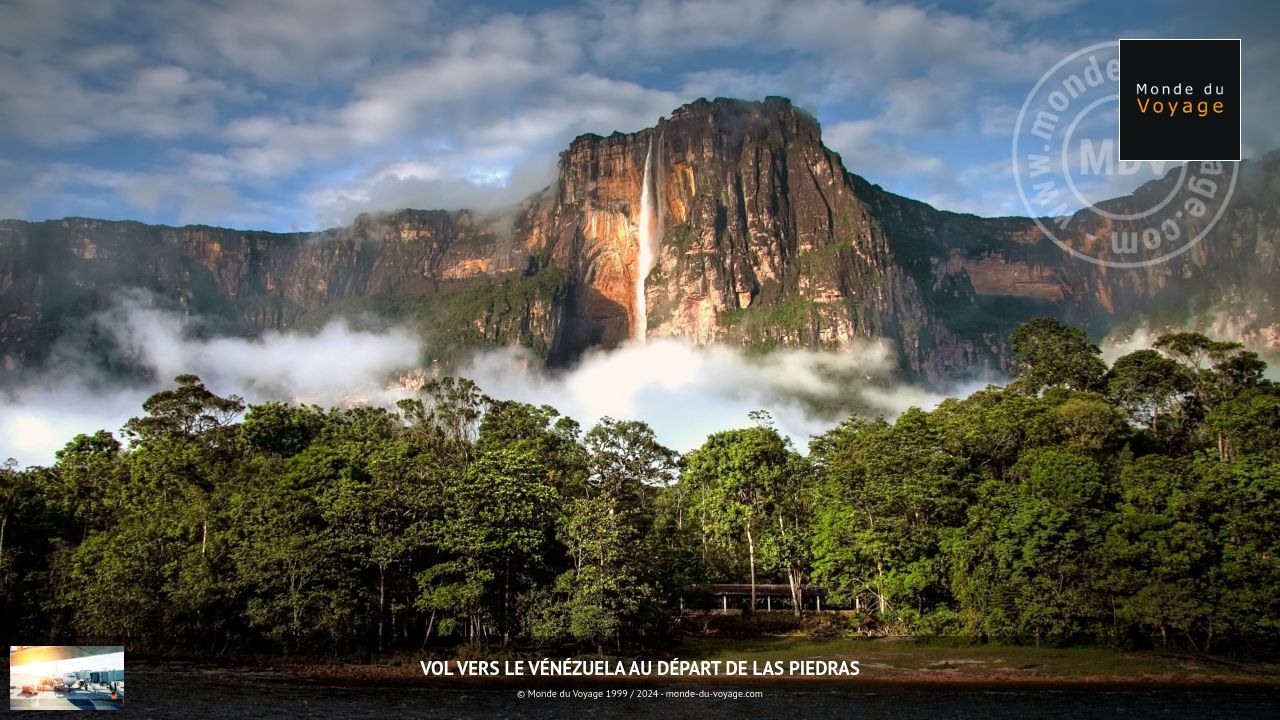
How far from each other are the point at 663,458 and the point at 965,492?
28.2 meters

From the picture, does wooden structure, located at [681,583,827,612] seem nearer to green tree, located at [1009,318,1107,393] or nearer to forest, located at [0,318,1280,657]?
forest, located at [0,318,1280,657]

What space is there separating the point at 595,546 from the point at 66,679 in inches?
1025

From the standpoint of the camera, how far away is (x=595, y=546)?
5184 centimetres

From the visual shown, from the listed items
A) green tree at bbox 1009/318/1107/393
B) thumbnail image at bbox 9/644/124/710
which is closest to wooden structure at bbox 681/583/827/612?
green tree at bbox 1009/318/1107/393

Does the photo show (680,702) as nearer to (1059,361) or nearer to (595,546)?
(595,546)

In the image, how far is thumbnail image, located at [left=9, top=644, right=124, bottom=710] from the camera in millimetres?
38000

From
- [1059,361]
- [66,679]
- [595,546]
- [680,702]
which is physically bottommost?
[680,702]

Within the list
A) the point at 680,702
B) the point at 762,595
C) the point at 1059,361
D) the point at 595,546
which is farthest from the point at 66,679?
the point at 1059,361

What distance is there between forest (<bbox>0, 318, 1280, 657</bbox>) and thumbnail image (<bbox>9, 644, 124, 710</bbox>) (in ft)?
21.2

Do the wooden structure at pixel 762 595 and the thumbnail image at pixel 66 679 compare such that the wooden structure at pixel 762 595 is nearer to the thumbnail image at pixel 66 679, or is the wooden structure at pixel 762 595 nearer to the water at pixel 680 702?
the water at pixel 680 702

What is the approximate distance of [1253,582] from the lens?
161ft

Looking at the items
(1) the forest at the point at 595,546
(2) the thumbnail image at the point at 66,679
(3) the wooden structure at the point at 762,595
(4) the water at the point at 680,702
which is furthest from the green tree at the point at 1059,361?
(2) the thumbnail image at the point at 66,679

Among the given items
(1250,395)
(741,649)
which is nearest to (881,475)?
(741,649)

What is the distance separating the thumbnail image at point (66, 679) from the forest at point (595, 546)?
6.47 metres
